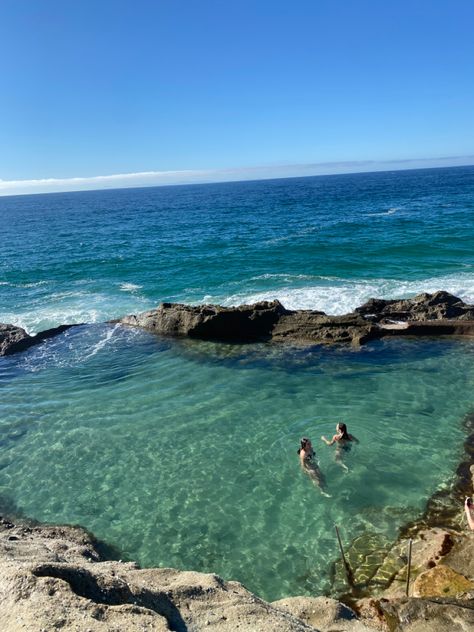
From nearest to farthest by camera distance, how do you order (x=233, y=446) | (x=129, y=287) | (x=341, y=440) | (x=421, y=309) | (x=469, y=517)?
(x=469, y=517) < (x=341, y=440) < (x=233, y=446) < (x=421, y=309) < (x=129, y=287)

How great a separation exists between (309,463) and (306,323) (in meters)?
9.22

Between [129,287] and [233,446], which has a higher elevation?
[129,287]

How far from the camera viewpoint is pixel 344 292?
2845cm

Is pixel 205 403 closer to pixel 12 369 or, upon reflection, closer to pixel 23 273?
pixel 12 369

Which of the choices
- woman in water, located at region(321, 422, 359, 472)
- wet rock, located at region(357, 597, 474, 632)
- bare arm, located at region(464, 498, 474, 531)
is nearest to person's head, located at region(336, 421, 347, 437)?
woman in water, located at region(321, 422, 359, 472)

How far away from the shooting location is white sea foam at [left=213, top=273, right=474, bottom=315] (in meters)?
26.2

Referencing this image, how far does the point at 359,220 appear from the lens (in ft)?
189

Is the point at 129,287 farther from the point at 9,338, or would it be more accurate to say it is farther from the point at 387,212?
the point at 387,212

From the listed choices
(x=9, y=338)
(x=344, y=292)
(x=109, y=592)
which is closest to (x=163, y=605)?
(x=109, y=592)

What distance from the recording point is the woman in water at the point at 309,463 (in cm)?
1146

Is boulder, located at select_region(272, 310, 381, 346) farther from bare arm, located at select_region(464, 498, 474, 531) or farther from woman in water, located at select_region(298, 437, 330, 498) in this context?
bare arm, located at select_region(464, 498, 474, 531)

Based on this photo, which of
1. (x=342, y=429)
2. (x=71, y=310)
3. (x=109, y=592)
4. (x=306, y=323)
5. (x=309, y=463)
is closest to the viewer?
(x=109, y=592)

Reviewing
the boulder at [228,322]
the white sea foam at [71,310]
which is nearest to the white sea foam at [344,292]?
the white sea foam at [71,310]

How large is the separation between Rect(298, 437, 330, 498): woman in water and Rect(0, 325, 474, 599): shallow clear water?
0.27m
